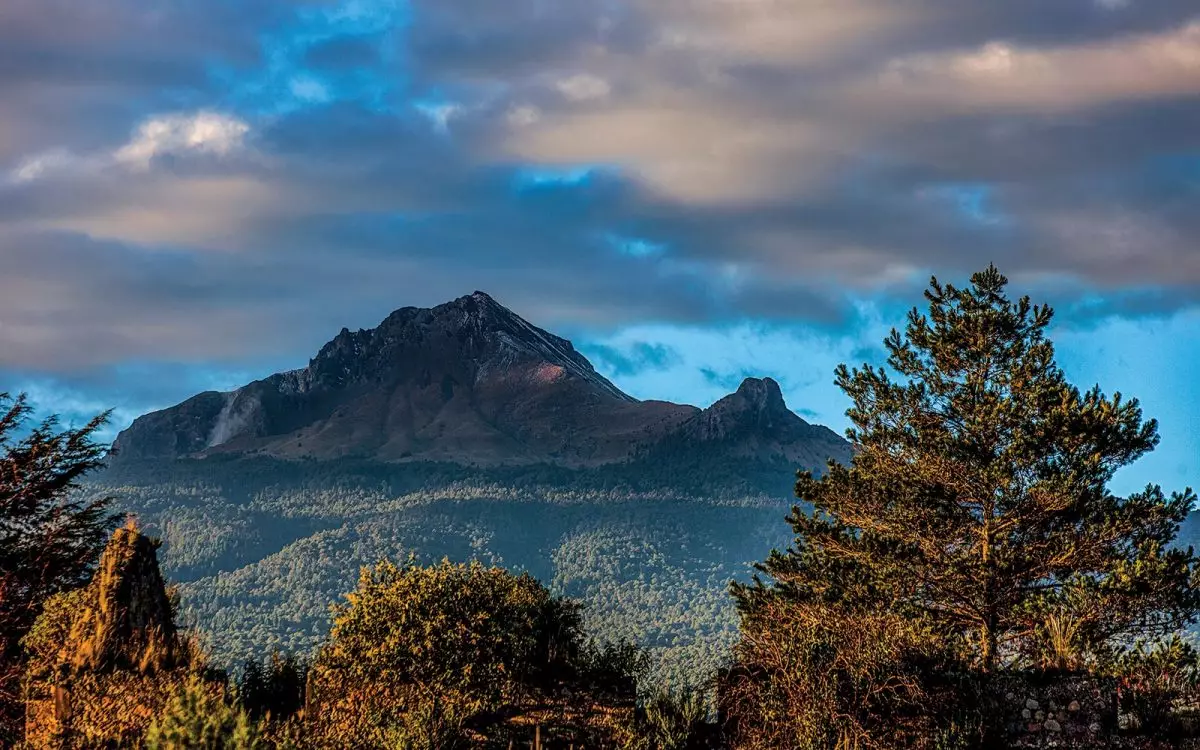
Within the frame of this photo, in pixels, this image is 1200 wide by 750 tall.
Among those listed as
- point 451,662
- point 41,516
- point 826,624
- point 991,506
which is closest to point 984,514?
point 991,506

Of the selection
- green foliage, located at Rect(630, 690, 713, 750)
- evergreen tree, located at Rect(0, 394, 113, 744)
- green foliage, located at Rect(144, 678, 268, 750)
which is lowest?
green foliage, located at Rect(630, 690, 713, 750)

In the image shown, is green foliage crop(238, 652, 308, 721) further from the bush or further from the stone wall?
the stone wall

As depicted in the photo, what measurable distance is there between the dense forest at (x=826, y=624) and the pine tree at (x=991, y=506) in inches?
4.0

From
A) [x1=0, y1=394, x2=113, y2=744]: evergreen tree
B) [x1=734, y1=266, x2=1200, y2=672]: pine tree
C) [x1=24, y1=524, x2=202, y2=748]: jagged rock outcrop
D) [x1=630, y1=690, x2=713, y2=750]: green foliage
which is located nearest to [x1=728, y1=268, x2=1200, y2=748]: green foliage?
[x1=734, y1=266, x2=1200, y2=672]: pine tree

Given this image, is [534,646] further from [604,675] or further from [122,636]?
[122,636]

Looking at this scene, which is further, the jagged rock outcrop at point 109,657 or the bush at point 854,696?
the jagged rock outcrop at point 109,657

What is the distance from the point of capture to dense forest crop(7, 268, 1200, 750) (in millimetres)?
24281

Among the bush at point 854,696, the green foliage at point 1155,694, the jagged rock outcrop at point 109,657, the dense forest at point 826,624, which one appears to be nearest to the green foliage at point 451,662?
the dense forest at point 826,624

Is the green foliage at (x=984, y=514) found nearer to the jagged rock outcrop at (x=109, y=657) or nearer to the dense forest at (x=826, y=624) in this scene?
the dense forest at (x=826, y=624)

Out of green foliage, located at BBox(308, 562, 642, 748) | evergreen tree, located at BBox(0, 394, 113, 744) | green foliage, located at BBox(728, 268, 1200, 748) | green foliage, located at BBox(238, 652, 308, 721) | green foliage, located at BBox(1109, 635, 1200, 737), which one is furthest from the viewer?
green foliage, located at BBox(728, 268, 1200, 748)

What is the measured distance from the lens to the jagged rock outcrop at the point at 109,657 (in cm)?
2416

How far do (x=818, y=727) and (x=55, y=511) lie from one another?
23.0m

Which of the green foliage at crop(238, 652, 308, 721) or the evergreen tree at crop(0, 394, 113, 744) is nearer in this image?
the green foliage at crop(238, 652, 308, 721)

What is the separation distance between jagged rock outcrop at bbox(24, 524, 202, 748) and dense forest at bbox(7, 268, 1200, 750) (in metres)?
0.06
